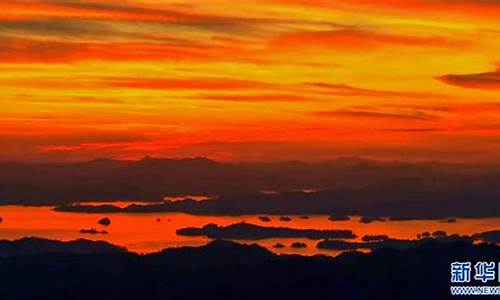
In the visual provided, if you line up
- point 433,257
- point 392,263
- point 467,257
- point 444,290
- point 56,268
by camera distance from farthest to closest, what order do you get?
point 56,268
point 392,263
point 433,257
point 444,290
point 467,257

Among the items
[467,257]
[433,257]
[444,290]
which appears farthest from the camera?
[433,257]

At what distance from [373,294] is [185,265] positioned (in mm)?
36337

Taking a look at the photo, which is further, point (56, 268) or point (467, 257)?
point (56, 268)

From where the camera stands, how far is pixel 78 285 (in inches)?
7224

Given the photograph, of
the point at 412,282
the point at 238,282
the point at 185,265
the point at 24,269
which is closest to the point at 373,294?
the point at 412,282

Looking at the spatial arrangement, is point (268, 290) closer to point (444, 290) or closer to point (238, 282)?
point (238, 282)

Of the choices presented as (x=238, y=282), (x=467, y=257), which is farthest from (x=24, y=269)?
(x=467, y=257)

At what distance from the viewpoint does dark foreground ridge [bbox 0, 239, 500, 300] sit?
553 ft

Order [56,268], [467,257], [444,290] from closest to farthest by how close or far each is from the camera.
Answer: [467,257] → [444,290] → [56,268]

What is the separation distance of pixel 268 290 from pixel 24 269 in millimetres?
37875

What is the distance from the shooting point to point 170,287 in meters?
181

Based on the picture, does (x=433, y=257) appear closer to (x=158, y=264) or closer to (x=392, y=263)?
(x=392, y=263)

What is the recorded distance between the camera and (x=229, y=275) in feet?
601

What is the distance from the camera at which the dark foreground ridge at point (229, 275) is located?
168625 mm
